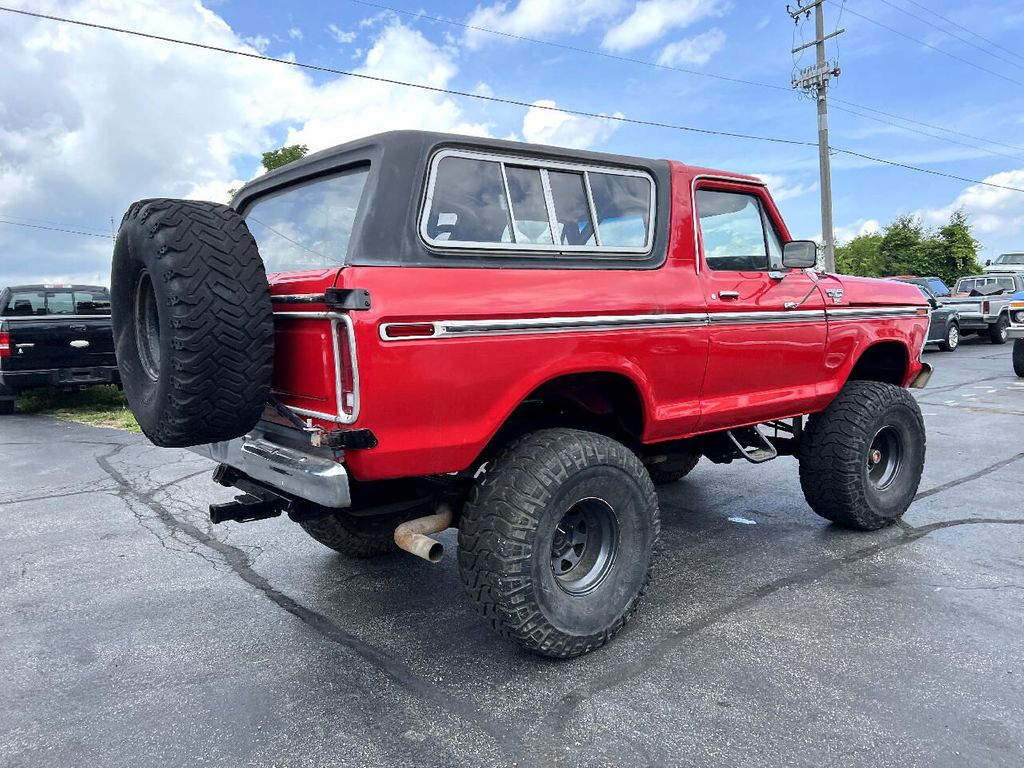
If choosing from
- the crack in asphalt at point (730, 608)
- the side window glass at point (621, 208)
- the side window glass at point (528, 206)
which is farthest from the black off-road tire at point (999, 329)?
the side window glass at point (528, 206)

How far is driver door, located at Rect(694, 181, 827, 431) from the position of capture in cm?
373

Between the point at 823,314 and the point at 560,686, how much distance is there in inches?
105

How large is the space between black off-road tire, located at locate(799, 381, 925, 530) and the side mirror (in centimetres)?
103

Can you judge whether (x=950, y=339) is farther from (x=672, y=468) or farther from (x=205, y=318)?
Answer: (x=205, y=318)

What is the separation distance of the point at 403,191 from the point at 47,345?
29.2 feet

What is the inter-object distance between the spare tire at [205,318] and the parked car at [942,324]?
57.4 ft

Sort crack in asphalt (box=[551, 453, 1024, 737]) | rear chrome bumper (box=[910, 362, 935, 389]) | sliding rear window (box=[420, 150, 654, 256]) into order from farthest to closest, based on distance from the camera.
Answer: rear chrome bumper (box=[910, 362, 935, 389]), sliding rear window (box=[420, 150, 654, 256]), crack in asphalt (box=[551, 453, 1024, 737])

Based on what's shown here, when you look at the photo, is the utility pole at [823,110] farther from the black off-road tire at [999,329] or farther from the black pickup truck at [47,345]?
the black pickup truck at [47,345]

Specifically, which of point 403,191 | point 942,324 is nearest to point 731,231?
point 403,191

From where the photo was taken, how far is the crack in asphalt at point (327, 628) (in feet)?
8.75

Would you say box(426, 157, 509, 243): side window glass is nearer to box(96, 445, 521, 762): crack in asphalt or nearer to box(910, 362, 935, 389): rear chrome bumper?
box(96, 445, 521, 762): crack in asphalt

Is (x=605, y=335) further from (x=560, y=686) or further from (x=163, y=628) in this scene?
(x=163, y=628)

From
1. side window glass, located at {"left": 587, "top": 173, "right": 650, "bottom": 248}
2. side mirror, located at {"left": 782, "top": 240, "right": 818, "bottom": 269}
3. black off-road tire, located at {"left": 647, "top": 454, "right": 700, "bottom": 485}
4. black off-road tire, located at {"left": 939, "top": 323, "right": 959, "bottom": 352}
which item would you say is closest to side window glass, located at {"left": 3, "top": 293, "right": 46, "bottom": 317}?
black off-road tire, located at {"left": 647, "top": 454, "right": 700, "bottom": 485}

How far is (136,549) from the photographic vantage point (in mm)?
4598
